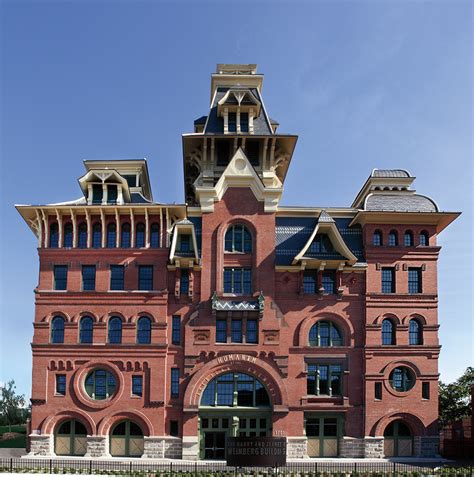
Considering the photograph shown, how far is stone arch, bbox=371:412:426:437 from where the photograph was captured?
45.6 meters

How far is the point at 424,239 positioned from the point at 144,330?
69.5 ft

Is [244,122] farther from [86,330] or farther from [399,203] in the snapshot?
[86,330]

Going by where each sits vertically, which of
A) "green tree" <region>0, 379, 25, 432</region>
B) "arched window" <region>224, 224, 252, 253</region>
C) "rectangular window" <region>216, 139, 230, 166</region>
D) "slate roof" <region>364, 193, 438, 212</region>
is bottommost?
"green tree" <region>0, 379, 25, 432</region>

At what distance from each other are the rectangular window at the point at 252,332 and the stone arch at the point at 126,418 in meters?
8.81

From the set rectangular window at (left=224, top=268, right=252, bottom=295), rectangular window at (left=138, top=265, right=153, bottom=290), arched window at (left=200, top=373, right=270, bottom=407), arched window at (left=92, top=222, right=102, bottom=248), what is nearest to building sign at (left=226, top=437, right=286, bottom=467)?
arched window at (left=200, top=373, right=270, bottom=407)

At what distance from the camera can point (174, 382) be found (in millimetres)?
46281

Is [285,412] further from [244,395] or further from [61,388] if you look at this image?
[61,388]

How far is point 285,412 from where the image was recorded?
45312 millimetres

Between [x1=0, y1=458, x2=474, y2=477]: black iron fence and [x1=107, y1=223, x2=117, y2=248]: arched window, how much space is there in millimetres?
14712

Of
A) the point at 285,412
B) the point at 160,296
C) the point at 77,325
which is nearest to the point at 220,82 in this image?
the point at 160,296

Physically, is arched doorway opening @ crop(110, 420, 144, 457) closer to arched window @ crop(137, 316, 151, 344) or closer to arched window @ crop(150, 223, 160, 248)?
arched window @ crop(137, 316, 151, 344)

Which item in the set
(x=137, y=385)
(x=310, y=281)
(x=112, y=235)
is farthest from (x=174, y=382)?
(x=310, y=281)

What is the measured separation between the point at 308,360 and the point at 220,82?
24.4 m

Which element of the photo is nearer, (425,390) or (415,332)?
(425,390)
